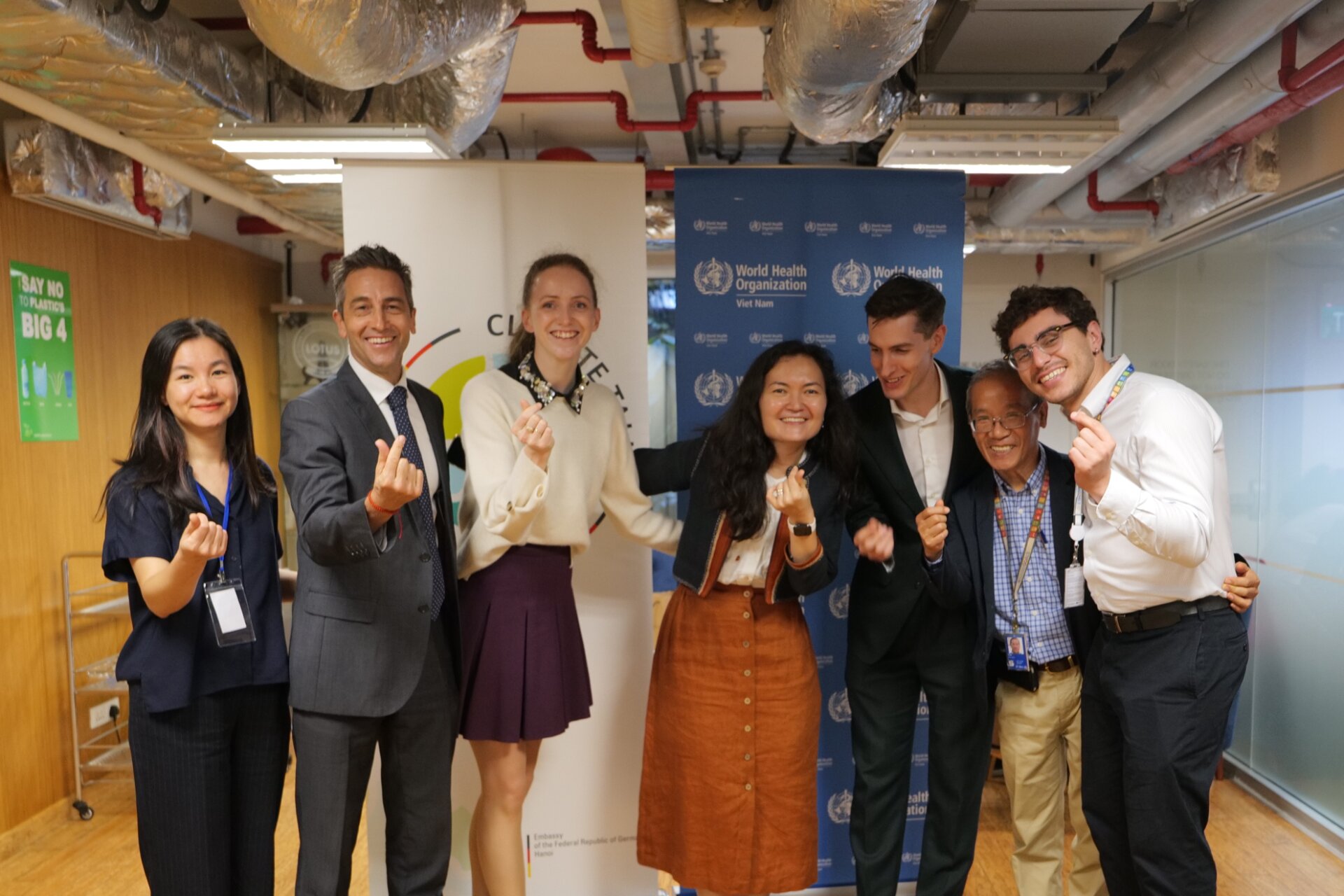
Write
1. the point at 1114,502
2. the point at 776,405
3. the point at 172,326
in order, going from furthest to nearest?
1. the point at 776,405
2. the point at 172,326
3. the point at 1114,502

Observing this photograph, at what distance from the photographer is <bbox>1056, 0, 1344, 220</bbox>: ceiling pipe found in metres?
3.24

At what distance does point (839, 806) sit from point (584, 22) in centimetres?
319

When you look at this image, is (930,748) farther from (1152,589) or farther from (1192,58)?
(1192,58)

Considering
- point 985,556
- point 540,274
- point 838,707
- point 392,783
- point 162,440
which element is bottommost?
point 838,707

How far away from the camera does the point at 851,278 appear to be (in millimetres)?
3447

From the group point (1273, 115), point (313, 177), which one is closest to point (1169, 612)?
point (1273, 115)

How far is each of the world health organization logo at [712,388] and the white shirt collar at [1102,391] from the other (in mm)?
1385

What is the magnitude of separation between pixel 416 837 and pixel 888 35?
7.53 ft

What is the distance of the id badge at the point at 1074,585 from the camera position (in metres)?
2.43

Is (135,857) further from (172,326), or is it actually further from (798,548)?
(798,548)

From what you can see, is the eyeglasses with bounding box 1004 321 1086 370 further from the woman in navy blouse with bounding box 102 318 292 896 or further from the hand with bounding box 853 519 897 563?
the woman in navy blouse with bounding box 102 318 292 896

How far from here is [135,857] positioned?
4109 millimetres

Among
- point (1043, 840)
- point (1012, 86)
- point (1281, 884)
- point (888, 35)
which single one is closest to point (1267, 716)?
point (1281, 884)

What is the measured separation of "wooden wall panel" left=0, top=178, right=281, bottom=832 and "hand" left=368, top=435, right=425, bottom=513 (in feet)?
8.16
